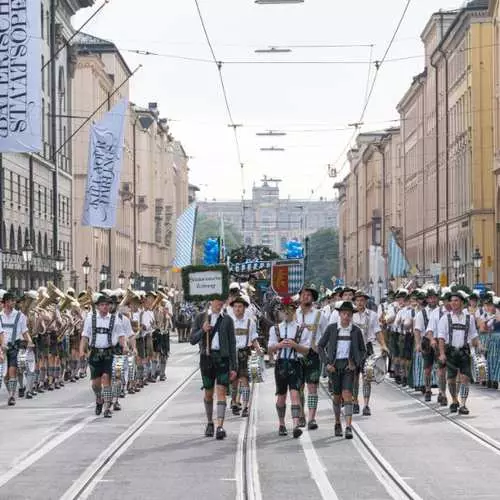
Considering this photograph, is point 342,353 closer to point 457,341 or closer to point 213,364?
point 213,364

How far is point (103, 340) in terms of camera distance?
74.9ft

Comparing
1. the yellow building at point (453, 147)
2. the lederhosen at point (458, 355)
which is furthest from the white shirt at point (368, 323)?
the yellow building at point (453, 147)

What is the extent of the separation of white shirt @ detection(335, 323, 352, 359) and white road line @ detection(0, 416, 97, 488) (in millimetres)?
3429

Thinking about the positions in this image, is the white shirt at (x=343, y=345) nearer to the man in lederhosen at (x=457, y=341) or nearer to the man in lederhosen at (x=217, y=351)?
the man in lederhosen at (x=217, y=351)

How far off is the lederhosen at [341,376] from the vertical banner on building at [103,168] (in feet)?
88.5

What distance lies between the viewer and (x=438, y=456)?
1714 centimetres

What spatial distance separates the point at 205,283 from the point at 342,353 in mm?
1976

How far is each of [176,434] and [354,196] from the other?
541 feet

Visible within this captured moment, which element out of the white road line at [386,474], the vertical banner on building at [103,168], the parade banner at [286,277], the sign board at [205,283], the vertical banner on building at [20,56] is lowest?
the white road line at [386,474]

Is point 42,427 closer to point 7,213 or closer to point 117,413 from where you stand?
point 117,413

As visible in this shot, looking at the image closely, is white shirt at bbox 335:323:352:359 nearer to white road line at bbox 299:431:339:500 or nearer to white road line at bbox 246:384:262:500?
white road line at bbox 299:431:339:500

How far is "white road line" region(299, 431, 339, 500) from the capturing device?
45.2 feet

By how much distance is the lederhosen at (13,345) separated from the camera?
82.1 feet

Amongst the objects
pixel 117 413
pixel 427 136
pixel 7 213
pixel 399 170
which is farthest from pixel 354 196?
pixel 117 413
